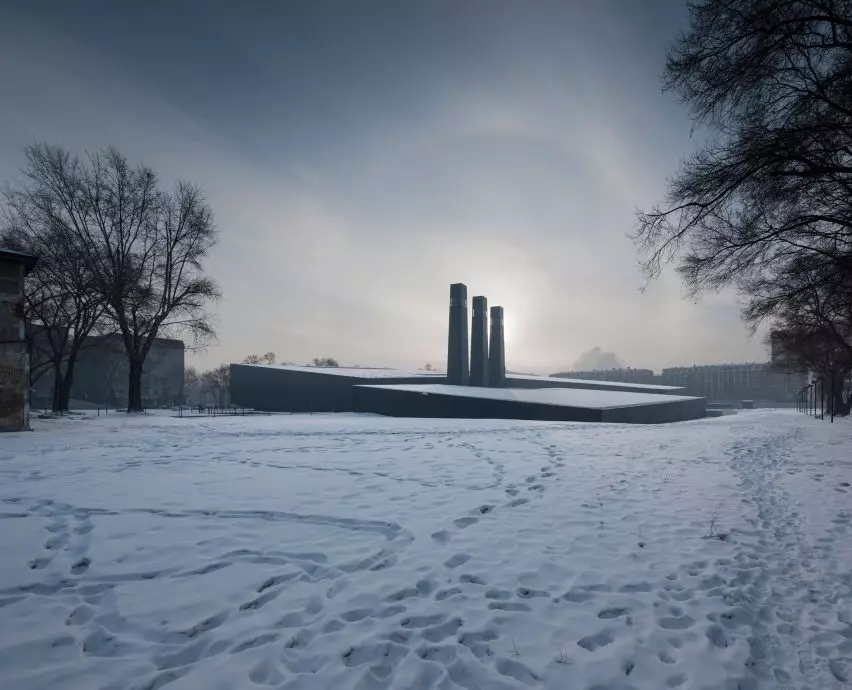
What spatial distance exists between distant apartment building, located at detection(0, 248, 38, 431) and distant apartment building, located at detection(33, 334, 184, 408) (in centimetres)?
3550

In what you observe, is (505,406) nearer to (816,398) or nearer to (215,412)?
(215,412)

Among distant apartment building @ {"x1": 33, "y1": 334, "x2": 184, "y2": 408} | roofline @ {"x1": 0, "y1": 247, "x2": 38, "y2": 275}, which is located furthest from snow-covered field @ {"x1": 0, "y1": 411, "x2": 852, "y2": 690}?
distant apartment building @ {"x1": 33, "y1": 334, "x2": 184, "y2": 408}

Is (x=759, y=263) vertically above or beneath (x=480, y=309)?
beneath

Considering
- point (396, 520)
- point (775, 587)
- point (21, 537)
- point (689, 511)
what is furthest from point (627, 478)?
point (21, 537)

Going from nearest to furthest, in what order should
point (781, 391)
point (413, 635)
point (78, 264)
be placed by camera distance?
point (413, 635), point (78, 264), point (781, 391)

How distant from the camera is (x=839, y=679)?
2975mm

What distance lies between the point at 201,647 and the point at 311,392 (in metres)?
35.7

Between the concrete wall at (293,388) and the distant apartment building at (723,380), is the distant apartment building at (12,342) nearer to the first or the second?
the concrete wall at (293,388)

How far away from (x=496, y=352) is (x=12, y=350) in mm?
32846

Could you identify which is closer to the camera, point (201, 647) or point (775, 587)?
point (201, 647)

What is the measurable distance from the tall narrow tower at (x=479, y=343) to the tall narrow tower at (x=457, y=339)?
87cm

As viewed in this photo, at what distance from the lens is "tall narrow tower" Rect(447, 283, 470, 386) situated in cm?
3884

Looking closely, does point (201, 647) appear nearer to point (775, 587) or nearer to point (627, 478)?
point (775, 587)

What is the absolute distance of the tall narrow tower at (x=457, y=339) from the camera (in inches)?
1529
